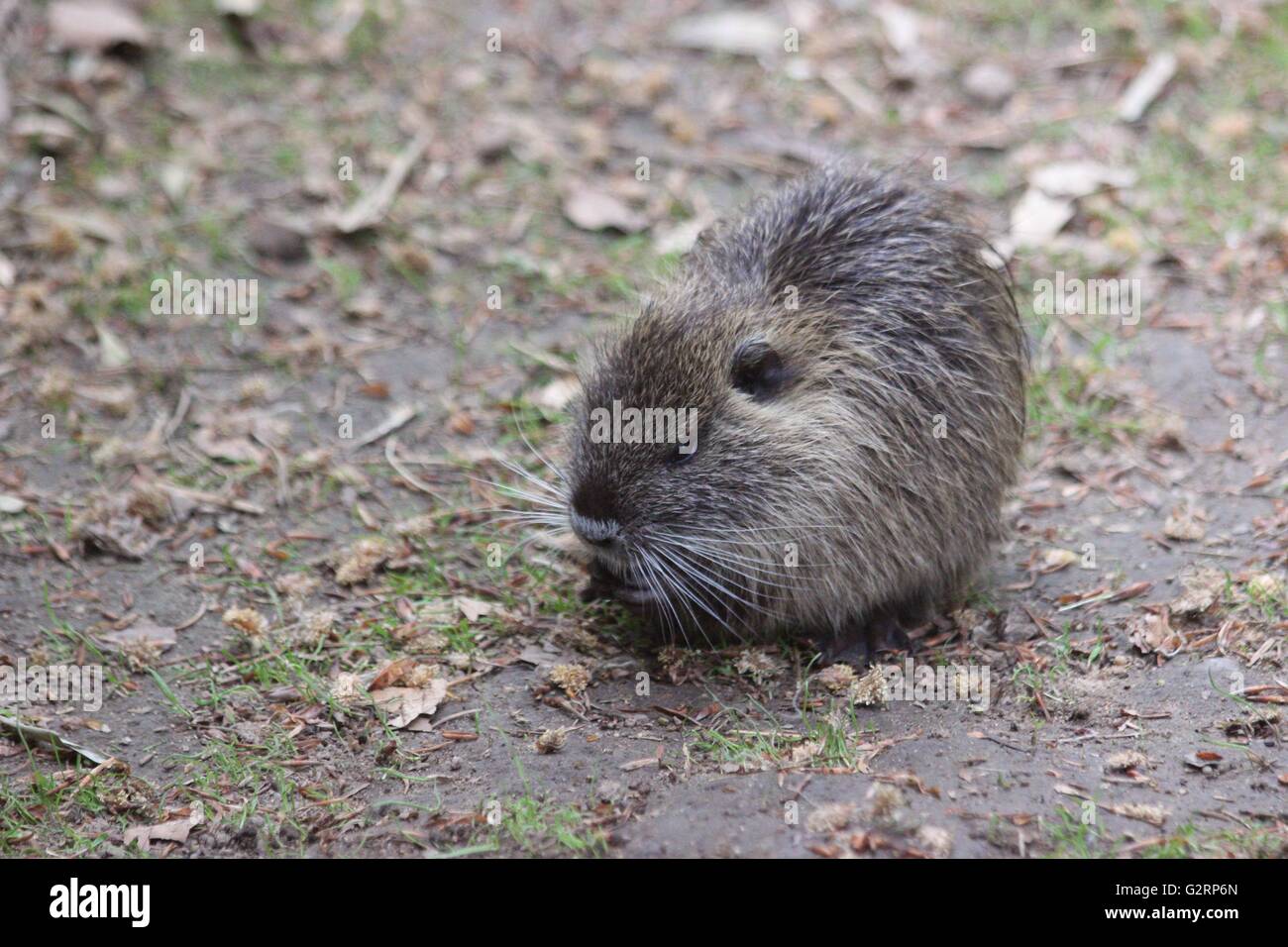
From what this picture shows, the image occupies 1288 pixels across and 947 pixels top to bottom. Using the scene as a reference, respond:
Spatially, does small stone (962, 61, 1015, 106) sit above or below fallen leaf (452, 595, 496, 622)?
above

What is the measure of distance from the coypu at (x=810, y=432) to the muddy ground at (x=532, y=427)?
268mm

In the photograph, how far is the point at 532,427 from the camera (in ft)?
20.2

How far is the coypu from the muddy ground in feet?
0.88

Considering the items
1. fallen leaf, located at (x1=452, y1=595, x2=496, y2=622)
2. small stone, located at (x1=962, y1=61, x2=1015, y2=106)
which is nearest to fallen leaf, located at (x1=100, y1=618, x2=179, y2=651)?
fallen leaf, located at (x1=452, y1=595, x2=496, y2=622)

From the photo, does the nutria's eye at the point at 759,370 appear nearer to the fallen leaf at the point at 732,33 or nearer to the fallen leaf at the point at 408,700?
the fallen leaf at the point at 408,700

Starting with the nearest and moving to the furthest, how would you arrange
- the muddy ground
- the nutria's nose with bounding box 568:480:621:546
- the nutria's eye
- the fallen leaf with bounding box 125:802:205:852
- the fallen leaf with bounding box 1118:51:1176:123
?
the fallen leaf with bounding box 125:802:205:852 → the muddy ground → the nutria's nose with bounding box 568:480:621:546 → the nutria's eye → the fallen leaf with bounding box 1118:51:1176:123

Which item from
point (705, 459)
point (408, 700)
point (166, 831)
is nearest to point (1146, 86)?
point (705, 459)

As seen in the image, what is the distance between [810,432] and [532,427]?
1737mm

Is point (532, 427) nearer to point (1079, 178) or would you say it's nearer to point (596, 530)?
point (596, 530)

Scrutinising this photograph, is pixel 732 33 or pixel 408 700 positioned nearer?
pixel 408 700

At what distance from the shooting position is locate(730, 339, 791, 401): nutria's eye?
4.79m

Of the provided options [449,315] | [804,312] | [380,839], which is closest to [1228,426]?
[804,312]

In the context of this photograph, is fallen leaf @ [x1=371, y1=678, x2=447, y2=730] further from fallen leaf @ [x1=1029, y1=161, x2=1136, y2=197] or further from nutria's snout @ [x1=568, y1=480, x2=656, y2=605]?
fallen leaf @ [x1=1029, y1=161, x2=1136, y2=197]
